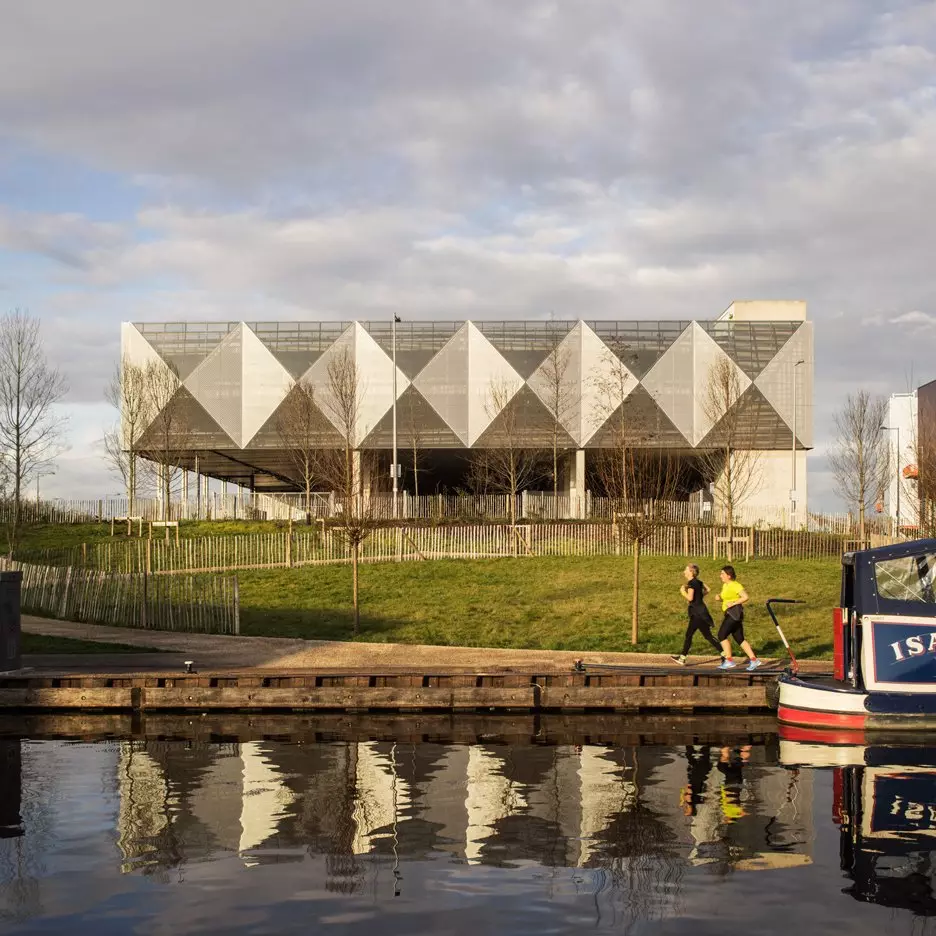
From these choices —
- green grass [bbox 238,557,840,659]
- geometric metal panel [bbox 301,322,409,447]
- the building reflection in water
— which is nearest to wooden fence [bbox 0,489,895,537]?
geometric metal panel [bbox 301,322,409,447]

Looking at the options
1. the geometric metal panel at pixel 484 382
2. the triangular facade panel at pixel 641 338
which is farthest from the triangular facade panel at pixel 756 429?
the geometric metal panel at pixel 484 382

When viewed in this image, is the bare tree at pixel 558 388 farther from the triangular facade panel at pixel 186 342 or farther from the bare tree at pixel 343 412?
the triangular facade panel at pixel 186 342

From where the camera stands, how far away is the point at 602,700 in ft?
57.2

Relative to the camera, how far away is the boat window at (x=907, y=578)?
1580 centimetres

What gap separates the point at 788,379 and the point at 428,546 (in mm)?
22389

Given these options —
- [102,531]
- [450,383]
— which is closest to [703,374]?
[450,383]

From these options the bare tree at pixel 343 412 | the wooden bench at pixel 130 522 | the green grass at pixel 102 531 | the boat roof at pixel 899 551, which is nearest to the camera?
the boat roof at pixel 899 551

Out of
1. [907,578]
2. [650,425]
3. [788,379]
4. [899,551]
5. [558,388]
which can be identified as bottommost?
[907,578]

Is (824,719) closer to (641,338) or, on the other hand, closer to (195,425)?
(641,338)

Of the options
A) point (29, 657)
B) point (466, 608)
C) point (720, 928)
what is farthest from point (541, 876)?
point (466, 608)

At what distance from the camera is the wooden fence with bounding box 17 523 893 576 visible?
37375 millimetres

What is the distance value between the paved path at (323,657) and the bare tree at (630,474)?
2645mm

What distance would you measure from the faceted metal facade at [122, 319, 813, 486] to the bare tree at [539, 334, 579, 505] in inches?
2.8

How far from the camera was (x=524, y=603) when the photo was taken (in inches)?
1140
